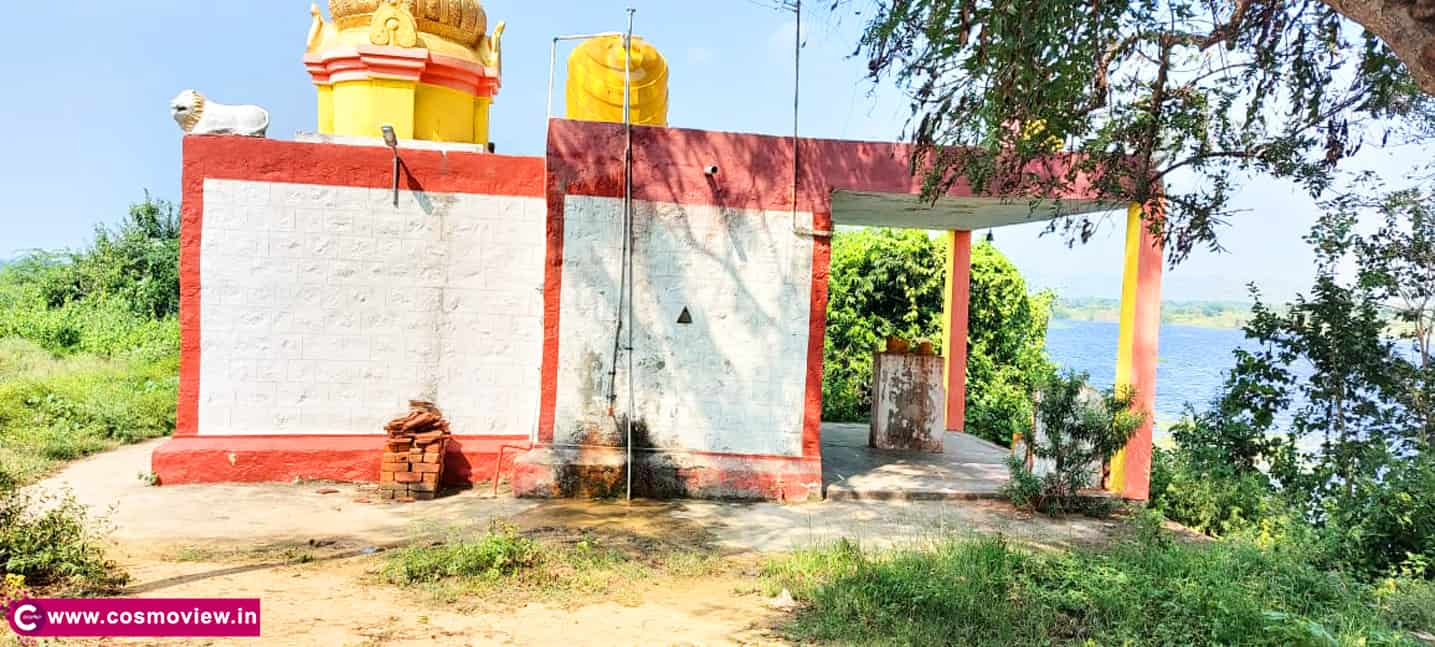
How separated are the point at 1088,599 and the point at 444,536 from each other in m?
4.36

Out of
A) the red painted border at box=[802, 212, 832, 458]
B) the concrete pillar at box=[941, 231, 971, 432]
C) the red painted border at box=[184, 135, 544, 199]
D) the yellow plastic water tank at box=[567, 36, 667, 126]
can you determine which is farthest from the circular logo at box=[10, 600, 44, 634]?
the concrete pillar at box=[941, 231, 971, 432]

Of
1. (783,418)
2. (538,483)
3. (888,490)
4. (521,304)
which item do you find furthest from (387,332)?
(888,490)

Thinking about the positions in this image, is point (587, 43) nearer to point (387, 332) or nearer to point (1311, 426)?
point (387, 332)

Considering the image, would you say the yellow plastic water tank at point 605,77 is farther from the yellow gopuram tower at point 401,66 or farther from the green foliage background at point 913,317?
the green foliage background at point 913,317

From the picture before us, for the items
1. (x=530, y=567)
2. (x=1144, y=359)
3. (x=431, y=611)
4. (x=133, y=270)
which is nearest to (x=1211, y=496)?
(x=1144, y=359)

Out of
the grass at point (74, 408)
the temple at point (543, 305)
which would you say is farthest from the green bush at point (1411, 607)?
the grass at point (74, 408)

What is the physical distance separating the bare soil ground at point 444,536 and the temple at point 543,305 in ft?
1.63

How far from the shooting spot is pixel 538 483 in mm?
7723

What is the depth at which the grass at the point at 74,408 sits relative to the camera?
29.5 ft

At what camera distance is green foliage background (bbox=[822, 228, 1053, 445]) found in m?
13.3

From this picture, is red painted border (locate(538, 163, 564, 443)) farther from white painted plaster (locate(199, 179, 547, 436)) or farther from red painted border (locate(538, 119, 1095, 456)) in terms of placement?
white painted plaster (locate(199, 179, 547, 436))
